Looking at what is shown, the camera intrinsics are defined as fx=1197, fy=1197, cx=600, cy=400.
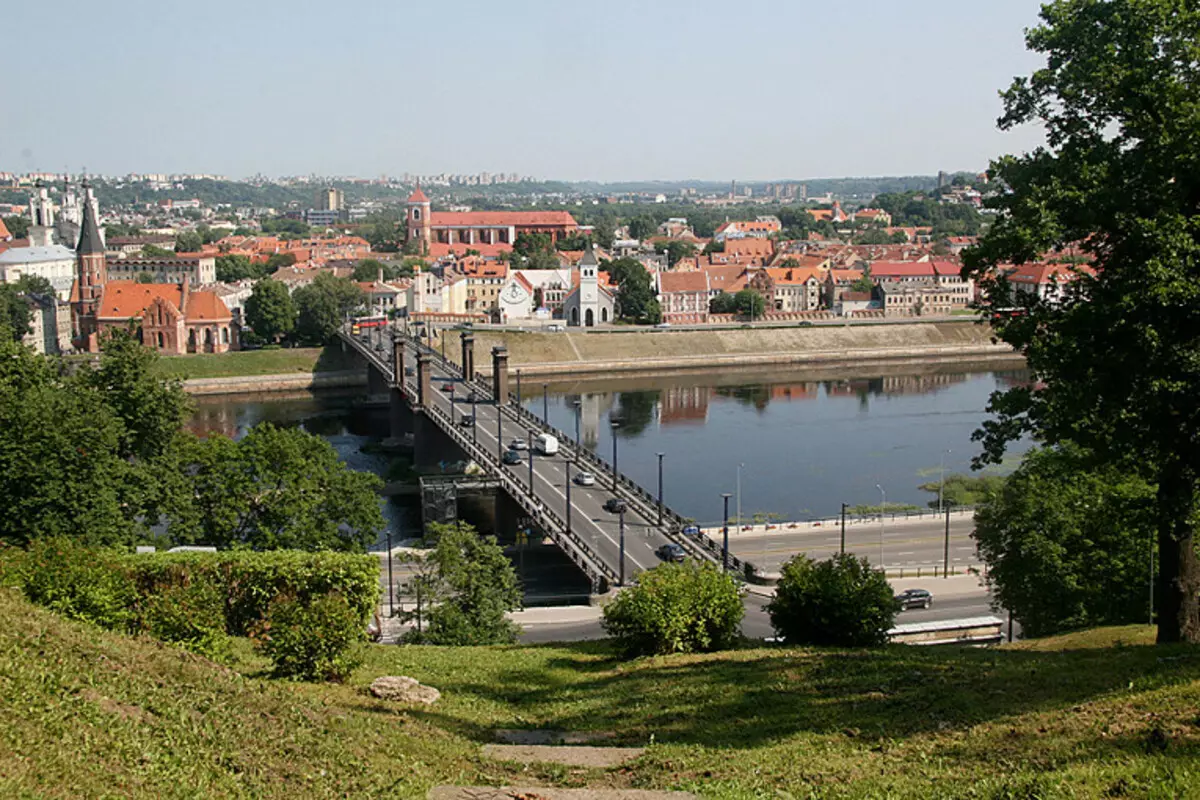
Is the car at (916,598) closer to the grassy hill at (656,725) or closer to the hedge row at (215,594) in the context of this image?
the grassy hill at (656,725)

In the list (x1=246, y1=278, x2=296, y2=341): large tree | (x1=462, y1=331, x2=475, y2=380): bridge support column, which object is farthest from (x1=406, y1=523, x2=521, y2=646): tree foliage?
(x1=246, y1=278, x2=296, y2=341): large tree

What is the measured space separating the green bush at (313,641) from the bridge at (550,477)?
10.8 m

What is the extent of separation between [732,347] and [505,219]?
215 ft

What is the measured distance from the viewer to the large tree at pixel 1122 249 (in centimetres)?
960

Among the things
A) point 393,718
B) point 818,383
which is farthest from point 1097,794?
point 818,383

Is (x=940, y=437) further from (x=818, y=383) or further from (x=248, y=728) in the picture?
(x=248, y=728)

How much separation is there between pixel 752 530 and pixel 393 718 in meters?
20.2

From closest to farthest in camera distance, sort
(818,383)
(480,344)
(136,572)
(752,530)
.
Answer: (136,572) → (752,530) → (818,383) → (480,344)

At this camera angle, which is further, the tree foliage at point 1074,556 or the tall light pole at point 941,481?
the tall light pole at point 941,481

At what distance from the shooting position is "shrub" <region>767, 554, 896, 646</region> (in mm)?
12461

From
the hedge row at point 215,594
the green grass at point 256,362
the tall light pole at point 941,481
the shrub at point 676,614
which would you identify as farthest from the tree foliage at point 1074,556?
the green grass at point 256,362

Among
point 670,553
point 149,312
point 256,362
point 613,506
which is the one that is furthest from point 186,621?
point 149,312

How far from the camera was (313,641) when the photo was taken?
1020 centimetres

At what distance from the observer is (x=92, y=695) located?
7.55m
